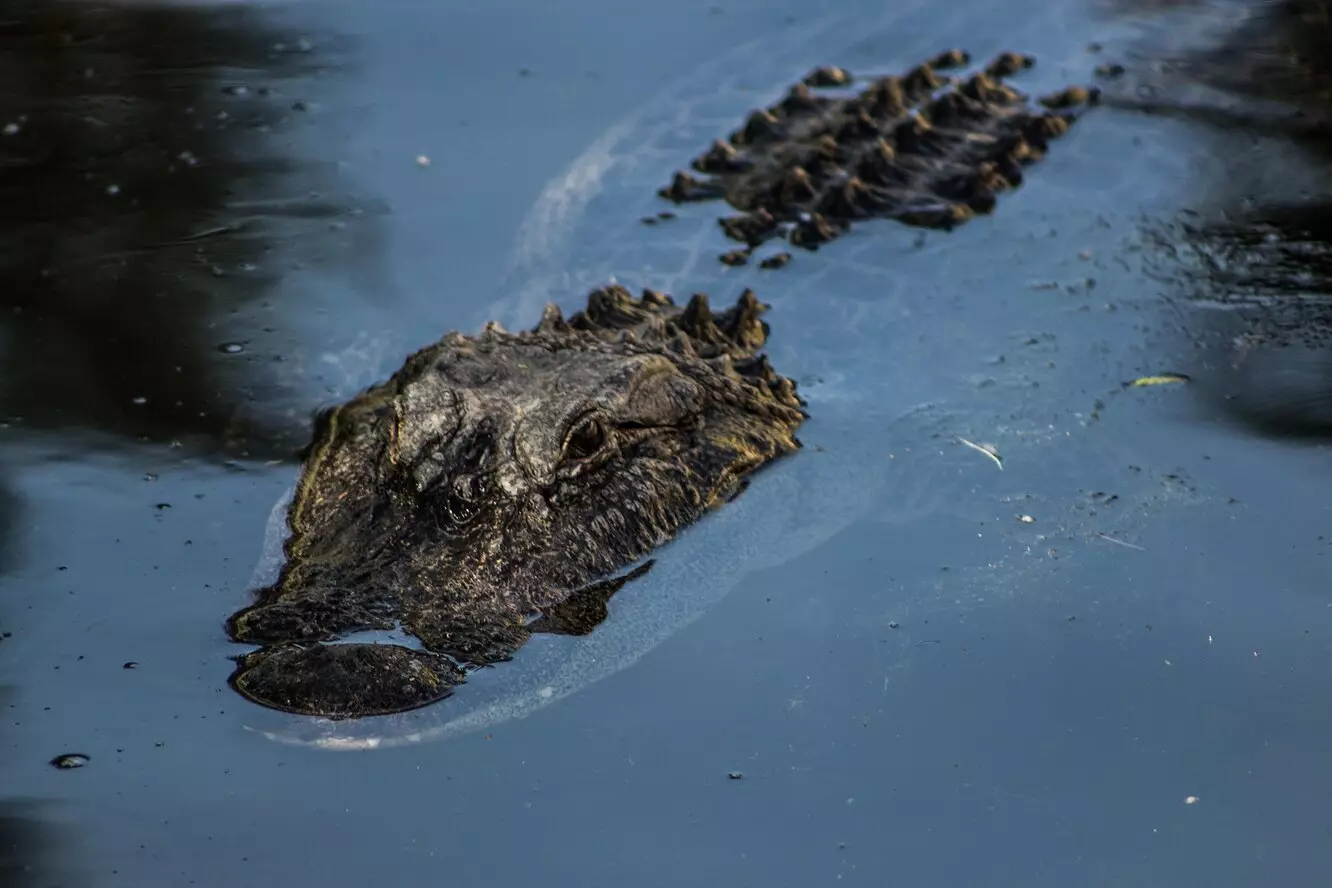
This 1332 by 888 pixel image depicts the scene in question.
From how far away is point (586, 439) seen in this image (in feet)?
20.5

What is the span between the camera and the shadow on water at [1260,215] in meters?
7.55

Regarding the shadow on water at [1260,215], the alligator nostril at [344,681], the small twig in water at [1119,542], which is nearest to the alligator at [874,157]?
the shadow on water at [1260,215]

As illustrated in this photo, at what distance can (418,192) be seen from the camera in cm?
918

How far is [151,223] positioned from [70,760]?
4177 mm

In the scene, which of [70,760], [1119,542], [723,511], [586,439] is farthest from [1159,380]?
[70,760]

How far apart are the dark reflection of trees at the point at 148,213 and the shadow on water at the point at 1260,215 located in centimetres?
429

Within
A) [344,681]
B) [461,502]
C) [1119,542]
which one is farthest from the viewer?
[1119,542]

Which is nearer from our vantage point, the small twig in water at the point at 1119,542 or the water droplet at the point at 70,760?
the water droplet at the point at 70,760

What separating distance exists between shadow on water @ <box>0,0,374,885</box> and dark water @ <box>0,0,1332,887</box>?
0.03 metres

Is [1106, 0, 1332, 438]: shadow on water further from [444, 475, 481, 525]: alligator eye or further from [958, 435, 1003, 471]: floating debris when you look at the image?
[444, 475, 481, 525]: alligator eye

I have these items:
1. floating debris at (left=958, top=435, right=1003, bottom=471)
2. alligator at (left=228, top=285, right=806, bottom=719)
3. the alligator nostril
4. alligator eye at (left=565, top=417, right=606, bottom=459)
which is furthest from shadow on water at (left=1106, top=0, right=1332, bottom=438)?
the alligator nostril

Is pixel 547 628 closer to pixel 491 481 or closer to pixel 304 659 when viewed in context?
pixel 491 481

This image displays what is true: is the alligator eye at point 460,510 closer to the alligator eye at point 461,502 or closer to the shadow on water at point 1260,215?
the alligator eye at point 461,502

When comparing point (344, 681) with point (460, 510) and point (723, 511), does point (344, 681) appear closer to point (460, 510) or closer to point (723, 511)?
point (460, 510)
